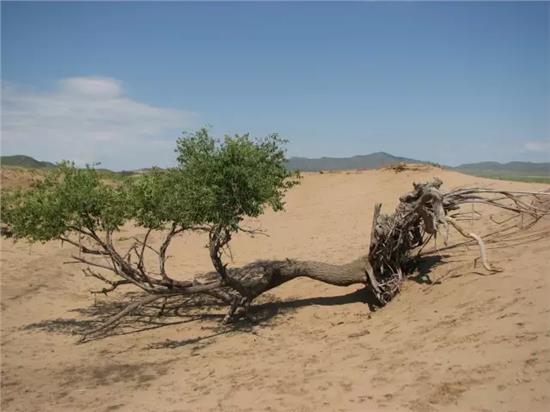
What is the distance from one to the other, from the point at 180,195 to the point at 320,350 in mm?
3900

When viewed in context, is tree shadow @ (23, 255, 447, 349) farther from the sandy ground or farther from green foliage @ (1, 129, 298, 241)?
green foliage @ (1, 129, 298, 241)

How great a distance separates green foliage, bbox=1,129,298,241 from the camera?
32.1 ft

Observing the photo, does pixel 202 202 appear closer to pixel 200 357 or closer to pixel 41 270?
pixel 200 357

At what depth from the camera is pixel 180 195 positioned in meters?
10.0

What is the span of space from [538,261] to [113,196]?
790cm

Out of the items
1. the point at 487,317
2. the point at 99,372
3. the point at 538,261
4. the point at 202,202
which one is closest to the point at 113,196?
the point at 202,202

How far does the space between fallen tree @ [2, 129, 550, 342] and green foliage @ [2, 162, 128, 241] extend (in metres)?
0.02

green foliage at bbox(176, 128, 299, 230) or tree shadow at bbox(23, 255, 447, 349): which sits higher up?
green foliage at bbox(176, 128, 299, 230)

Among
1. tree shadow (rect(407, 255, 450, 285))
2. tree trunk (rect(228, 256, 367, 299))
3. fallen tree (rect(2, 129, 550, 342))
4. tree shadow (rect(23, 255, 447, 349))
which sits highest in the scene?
fallen tree (rect(2, 129, 550, 342))

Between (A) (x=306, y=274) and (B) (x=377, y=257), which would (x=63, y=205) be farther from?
(B) (x=377, y=257)

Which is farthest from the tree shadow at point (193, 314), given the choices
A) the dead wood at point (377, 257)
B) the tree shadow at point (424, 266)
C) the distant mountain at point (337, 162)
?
the distant mountain at point (337, 162)

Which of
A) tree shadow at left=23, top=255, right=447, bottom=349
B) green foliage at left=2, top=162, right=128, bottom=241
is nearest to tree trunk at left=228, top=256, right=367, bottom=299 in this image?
tree shadow at left=23, top=255, right=447, bottom=349

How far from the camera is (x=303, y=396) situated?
647 cm

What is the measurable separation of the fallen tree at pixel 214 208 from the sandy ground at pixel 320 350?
697mm
